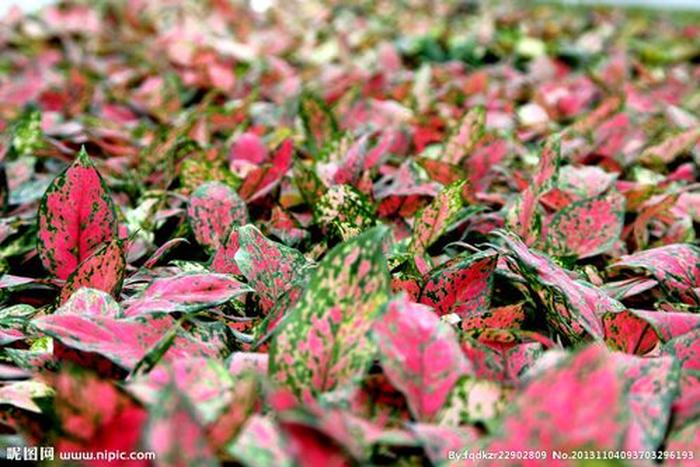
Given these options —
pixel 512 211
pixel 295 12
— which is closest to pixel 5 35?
pixel 295 12

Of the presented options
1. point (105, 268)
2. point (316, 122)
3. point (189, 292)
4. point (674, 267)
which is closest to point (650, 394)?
point (674, 267)

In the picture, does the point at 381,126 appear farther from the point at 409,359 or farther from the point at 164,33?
the point at 164,33

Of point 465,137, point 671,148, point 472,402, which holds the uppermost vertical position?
point 472,402

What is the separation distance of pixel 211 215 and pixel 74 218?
0.64ft

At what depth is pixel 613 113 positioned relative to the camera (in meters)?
1.82

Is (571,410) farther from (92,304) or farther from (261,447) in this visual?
(92,304)

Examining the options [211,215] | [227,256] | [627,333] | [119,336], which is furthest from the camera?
[211,215]

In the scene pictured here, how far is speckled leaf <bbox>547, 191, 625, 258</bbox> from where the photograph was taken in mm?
1146

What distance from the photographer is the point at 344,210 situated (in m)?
1.09

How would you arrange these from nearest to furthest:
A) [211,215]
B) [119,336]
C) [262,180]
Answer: [119,336]
[211,215]
[262,180]

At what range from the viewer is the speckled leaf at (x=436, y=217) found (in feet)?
3.44

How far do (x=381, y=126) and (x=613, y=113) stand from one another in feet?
1.74

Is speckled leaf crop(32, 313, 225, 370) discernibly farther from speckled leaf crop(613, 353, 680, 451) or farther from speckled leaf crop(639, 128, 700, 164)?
speckled leaf crop(639, 128, 700, 164)

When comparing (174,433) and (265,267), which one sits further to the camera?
(265,267)
